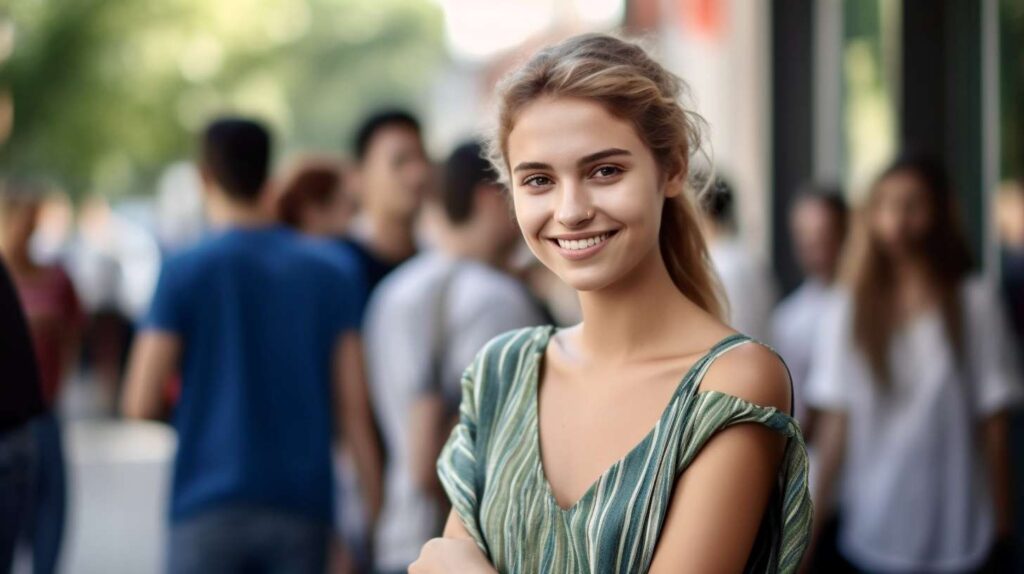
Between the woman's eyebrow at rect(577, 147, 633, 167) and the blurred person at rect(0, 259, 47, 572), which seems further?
the blurred person at rect(0, 259, 47, 572)

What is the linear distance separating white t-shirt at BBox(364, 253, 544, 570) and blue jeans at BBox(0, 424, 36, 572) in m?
1.46

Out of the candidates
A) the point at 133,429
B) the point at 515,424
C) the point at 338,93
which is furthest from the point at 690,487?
the point at 338,93

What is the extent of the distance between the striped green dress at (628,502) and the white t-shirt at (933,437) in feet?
9.52

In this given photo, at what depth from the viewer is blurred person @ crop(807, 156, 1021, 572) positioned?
4.98 metres

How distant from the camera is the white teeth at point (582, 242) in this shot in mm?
2256

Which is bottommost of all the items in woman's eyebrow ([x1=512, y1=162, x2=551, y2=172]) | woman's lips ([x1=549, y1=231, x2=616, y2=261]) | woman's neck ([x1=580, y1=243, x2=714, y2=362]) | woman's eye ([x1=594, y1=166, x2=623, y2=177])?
woman's neck ([x1=580, y1=243, x2=714, y2=362])

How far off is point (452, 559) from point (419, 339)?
104 inches

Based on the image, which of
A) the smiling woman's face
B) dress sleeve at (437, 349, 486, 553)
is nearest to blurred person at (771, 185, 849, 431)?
dress sleeve at (437, 349, 486, 553)

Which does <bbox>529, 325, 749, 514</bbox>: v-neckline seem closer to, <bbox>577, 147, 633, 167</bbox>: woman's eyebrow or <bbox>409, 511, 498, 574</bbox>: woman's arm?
<bbox>409, 511, 498, 574</bbox>: woman's arm

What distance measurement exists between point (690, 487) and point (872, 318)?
3.07 meters

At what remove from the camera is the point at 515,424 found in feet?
7.96

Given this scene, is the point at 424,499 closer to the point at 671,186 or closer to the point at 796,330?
the point at 796,330

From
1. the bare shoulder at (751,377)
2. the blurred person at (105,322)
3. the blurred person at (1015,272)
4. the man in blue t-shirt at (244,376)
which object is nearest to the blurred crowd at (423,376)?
the man in blue t-shirt at (244,376)

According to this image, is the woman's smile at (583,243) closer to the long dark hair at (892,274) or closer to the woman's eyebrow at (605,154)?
the woman's eyebrow at (605,154)
